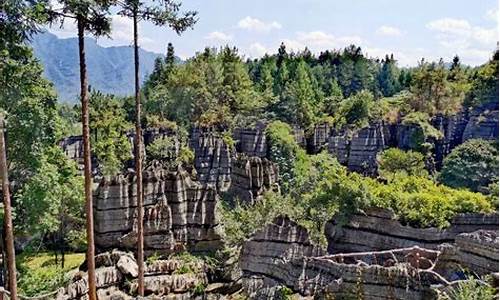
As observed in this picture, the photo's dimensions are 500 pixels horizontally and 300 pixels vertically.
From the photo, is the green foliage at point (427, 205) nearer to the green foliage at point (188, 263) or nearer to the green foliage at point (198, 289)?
the green foliage at point (188, 263)

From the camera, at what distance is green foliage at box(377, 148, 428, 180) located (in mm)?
27141

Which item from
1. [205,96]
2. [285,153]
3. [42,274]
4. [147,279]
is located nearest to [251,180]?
[285,153]

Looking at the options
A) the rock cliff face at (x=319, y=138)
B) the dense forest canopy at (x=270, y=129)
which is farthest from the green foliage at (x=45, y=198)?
the rock cliff face at (x=319, y=138)

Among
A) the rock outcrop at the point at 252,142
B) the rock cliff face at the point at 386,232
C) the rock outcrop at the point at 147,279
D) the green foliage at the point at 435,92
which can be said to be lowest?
the rock outcrop at the point at 147,279

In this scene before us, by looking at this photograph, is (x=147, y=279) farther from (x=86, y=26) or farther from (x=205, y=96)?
(x=205, y=96)

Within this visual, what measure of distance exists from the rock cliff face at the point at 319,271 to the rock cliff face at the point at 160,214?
272 cm

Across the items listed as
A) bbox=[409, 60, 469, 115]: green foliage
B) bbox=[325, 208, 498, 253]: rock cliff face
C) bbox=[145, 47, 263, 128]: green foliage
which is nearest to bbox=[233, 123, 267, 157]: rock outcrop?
bbox=[145, 47, 263, 128]: green foliage

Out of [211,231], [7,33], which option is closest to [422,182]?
[211,231]

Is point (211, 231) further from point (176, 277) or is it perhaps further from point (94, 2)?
point (94, 2)

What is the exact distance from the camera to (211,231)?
1709cm

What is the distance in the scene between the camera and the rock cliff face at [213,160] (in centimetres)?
2827

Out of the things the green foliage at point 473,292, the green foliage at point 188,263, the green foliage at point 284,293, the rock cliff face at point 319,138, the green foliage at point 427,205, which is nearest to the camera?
the green foliage at point 473,292

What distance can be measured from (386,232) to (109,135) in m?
20.4

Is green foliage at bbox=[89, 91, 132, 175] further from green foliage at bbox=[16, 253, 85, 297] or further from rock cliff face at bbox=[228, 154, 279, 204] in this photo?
green foliage at bbox=[16, 253, 85, 297]
